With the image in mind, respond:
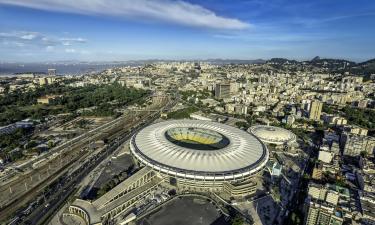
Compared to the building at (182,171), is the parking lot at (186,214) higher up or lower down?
lower down

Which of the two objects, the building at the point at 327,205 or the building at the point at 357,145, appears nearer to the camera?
the building at the point at 327,205

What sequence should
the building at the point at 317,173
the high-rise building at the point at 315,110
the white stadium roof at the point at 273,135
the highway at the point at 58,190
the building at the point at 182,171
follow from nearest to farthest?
1. the highway at the point at 58,190
2. the building at the point at 182,171
3. the building at the point at 317,173
4. the white stadium roof at the point at 273,135
5. the high-rise building at the point at 315,110

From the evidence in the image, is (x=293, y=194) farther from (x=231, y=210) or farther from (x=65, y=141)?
(x=65, y=141)

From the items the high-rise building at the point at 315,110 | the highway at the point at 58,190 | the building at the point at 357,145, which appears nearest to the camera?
the highway at the point at 58,190

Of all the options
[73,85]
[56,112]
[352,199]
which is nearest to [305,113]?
[352,199]

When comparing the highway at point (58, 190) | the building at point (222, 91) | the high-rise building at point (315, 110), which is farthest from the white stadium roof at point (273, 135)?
the building at point (222, 91)

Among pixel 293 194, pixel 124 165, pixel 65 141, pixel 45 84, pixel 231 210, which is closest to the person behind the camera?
pixel 231 210

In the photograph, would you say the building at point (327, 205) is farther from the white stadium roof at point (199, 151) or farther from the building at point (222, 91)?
the building at point (222, 91)
